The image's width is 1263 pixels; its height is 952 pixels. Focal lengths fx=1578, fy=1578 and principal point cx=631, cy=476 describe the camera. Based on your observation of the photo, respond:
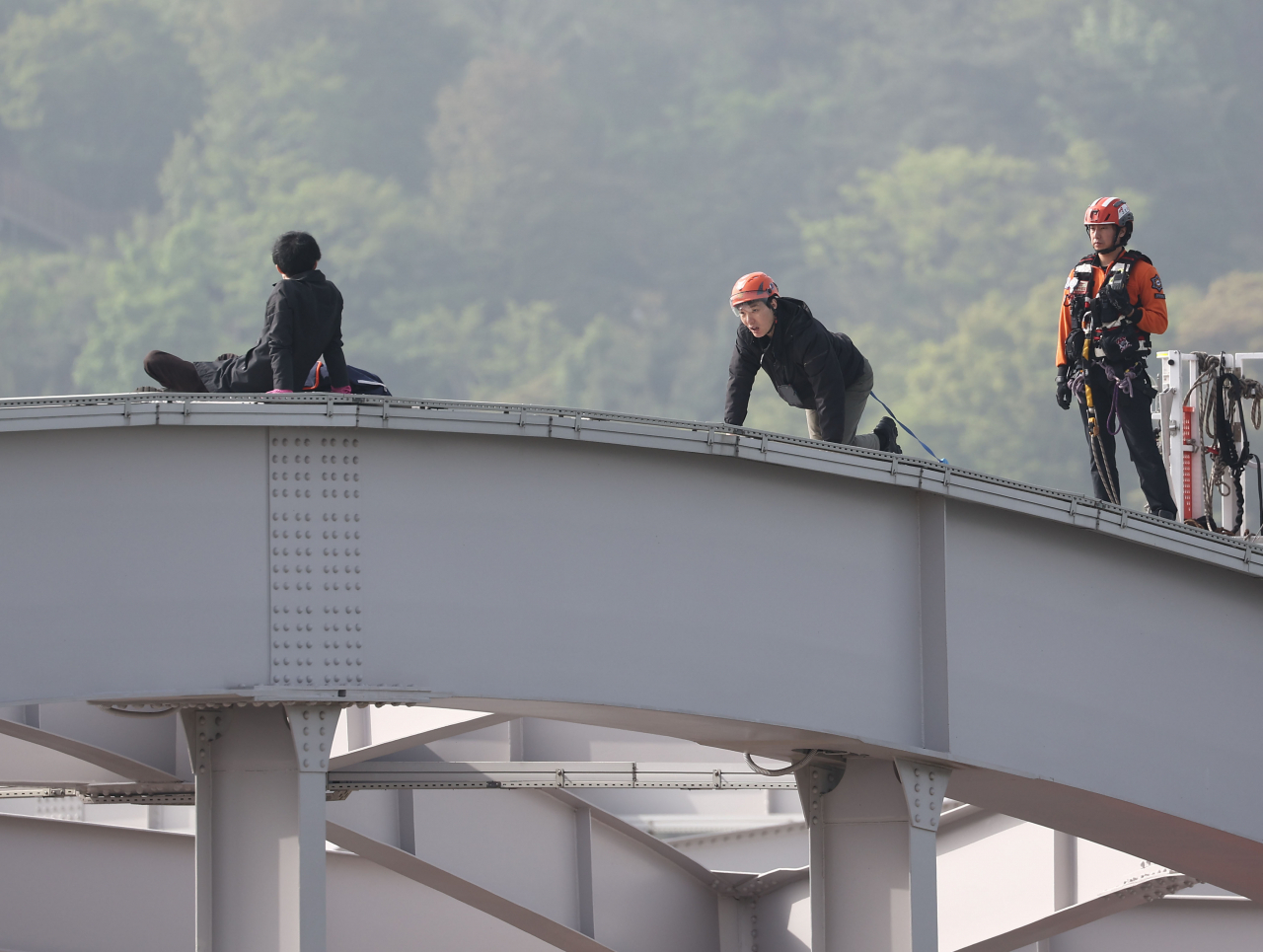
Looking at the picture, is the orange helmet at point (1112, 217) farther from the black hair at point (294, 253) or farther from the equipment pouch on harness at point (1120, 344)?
the black hair at point (294, 253)

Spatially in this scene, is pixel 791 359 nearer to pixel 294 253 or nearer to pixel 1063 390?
pixel 1063 390

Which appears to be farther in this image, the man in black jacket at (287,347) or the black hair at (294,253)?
the black hair at (294,253)

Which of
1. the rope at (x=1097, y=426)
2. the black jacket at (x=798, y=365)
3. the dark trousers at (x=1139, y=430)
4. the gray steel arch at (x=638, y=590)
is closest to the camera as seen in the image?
the gray steel arch at (x=638, y=590)

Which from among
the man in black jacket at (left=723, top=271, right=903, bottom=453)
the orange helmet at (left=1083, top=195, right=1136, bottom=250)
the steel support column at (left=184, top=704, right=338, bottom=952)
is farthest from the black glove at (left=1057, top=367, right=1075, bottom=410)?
the steel support column at (left=184, top=704, right=338, bottom=952)

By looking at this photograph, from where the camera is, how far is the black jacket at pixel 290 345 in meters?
7.50

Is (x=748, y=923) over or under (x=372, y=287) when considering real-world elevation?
under

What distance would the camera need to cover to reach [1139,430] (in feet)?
30.8

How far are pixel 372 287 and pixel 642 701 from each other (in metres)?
91.1

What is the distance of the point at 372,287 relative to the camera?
96188mm

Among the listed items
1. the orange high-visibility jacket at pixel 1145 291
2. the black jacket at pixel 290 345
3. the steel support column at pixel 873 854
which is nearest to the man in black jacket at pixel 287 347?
the black jacket at pixel 290 345

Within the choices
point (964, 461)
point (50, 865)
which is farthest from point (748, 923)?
point (964, 461)

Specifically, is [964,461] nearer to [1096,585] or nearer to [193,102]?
[193,102]

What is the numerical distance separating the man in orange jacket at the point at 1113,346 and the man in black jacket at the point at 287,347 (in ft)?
14.6

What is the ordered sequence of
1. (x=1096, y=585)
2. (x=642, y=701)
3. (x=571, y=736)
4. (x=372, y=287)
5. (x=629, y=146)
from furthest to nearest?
(x=629, y=146) < (x=372, y=287) < (x=571, y=736) < (x=1096, y=585) < (x=642, y=701)
